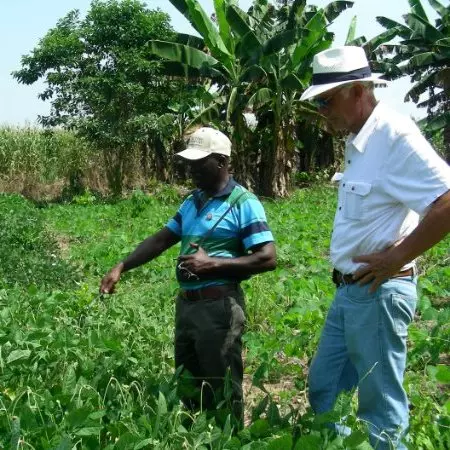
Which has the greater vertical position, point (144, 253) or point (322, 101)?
point (322, 101)

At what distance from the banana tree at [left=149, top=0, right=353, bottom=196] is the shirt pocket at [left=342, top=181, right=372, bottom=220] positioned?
14.3 meters

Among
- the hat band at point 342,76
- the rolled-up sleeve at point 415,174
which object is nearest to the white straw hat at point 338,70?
the hat band at point 342,76

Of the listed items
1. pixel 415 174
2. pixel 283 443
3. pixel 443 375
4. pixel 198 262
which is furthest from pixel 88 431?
pixel 443 375

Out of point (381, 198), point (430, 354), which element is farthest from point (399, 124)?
point (430, 354)

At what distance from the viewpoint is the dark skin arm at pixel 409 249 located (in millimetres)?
2562

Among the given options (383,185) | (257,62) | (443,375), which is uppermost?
(257,62)

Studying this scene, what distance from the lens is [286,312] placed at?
6191mm

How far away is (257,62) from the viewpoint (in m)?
17.8

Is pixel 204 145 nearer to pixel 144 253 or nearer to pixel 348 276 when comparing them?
pixel 144 253

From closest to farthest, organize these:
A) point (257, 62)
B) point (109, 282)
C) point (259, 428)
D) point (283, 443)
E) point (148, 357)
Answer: point (283, 443) → point (259, 428) → point (109, 282) → point (148, 357) → point (257, 62)

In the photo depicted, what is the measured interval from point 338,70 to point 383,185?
485 millimetres

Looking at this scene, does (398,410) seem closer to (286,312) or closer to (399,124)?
(399,124)

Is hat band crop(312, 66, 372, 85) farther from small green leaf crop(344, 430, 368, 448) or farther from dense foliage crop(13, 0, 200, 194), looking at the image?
dense foliage crop(13, 0, 200, 194)

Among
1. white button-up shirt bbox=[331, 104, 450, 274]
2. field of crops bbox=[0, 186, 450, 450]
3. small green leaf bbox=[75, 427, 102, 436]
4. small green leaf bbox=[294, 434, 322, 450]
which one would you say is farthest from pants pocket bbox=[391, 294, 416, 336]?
small green leaf bbox=[75, 427, 102, 436]
